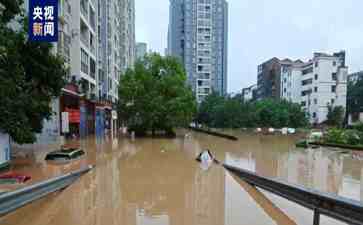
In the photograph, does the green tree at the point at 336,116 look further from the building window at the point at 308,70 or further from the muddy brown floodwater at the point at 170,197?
the muddy brown floodwater at the point at 170,197

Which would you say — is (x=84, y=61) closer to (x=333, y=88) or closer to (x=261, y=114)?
(x=261, y=114)

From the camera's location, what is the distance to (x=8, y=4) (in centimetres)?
1289

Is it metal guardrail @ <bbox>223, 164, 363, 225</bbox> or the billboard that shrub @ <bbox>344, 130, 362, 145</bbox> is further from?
the billboard

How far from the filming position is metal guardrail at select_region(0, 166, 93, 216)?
20.0 ft

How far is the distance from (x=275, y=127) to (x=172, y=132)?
2633 cm

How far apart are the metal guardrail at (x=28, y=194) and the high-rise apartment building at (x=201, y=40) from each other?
98.0m

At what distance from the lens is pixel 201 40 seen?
11356cm

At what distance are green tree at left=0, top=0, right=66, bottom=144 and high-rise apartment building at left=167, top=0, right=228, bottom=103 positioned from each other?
9154 centimetres

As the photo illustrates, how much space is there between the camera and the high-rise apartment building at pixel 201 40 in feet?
367

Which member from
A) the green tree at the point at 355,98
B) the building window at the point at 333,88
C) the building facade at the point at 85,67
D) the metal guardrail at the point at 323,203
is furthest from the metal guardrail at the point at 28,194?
the green tree at the point at 355,98

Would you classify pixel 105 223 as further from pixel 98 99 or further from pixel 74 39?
pixel 98 99

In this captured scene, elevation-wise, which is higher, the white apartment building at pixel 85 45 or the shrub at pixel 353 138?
the white apartment building at pixel 85 45

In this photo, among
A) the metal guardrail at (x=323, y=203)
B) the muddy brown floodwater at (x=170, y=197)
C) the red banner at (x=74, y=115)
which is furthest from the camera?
the red banner at (x=74, y=115)

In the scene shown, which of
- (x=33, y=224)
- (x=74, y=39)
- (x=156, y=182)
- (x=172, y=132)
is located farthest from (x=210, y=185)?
(x=172, y=132)
